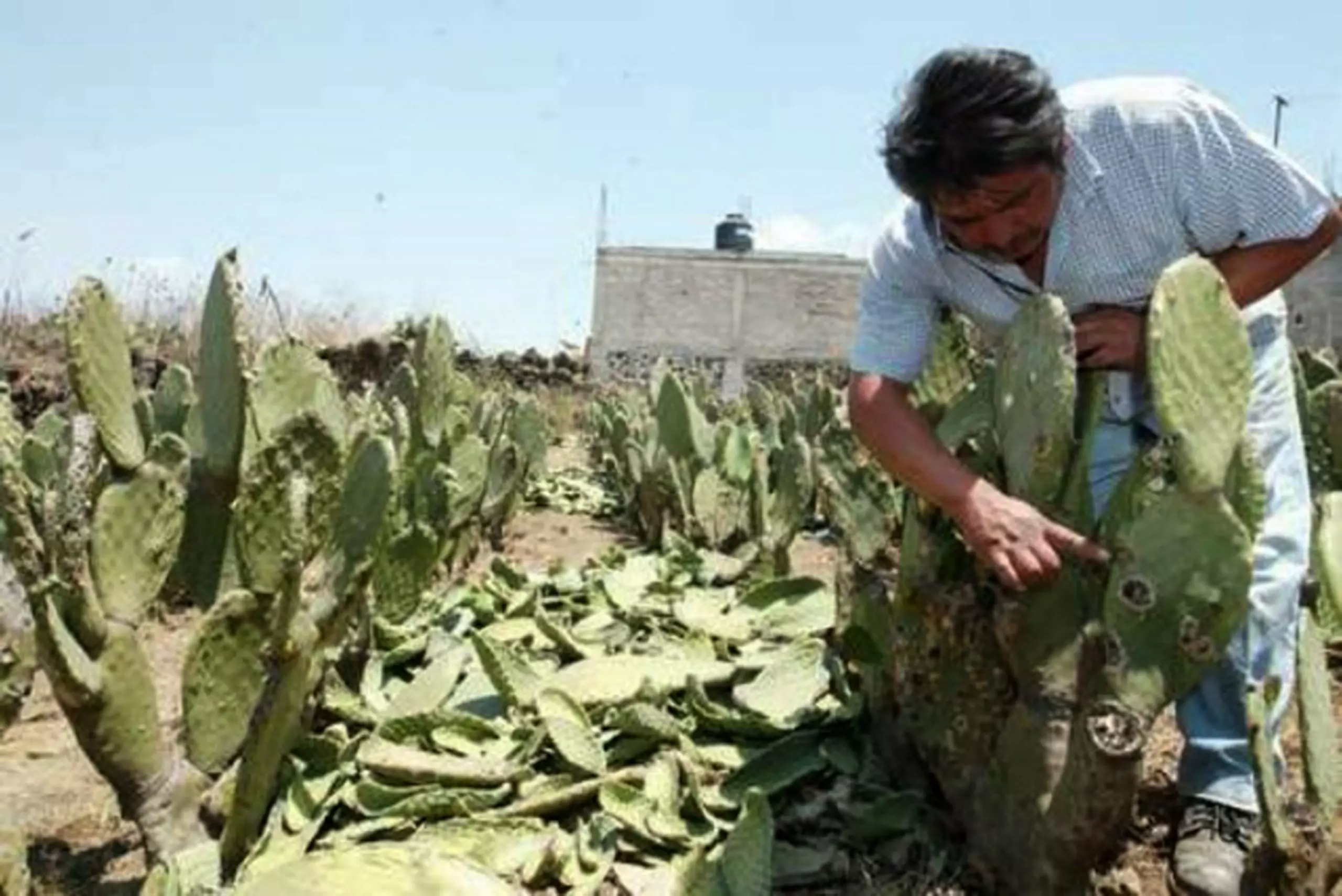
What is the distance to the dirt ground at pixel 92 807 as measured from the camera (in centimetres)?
224

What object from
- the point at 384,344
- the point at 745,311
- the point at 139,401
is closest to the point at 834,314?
the point at 745,311

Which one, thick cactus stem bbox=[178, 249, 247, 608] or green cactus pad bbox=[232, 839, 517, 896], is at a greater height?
thick cactus stem bbox=[178, 249, 247, 608]

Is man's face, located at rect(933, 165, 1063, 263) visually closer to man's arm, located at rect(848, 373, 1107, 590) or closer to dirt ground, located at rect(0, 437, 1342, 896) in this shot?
man's arm, located at rect(848, 373, 1107, 590)

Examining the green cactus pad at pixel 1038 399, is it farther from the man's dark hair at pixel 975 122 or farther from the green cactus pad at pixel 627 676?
the green cactus pad at pixel 627 676

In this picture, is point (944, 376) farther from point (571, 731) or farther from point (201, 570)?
point (201, 570)

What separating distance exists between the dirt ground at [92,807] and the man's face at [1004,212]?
92cm

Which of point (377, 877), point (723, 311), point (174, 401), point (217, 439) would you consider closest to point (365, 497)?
point (217, 439)

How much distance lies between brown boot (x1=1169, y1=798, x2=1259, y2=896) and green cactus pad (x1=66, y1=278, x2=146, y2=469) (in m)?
1.72

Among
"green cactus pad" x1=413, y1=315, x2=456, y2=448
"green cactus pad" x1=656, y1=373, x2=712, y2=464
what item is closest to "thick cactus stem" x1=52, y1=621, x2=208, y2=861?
"green cactus pad" x1=413, y1=315, x2=456, y2=448

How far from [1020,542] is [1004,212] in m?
0.43

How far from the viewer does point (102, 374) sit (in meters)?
2.54

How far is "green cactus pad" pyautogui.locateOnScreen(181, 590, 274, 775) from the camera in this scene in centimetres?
224

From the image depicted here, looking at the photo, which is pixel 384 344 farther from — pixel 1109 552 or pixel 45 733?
pixel 1109 552

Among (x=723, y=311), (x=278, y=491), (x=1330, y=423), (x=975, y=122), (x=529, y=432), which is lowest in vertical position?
(x=723, y=311)
